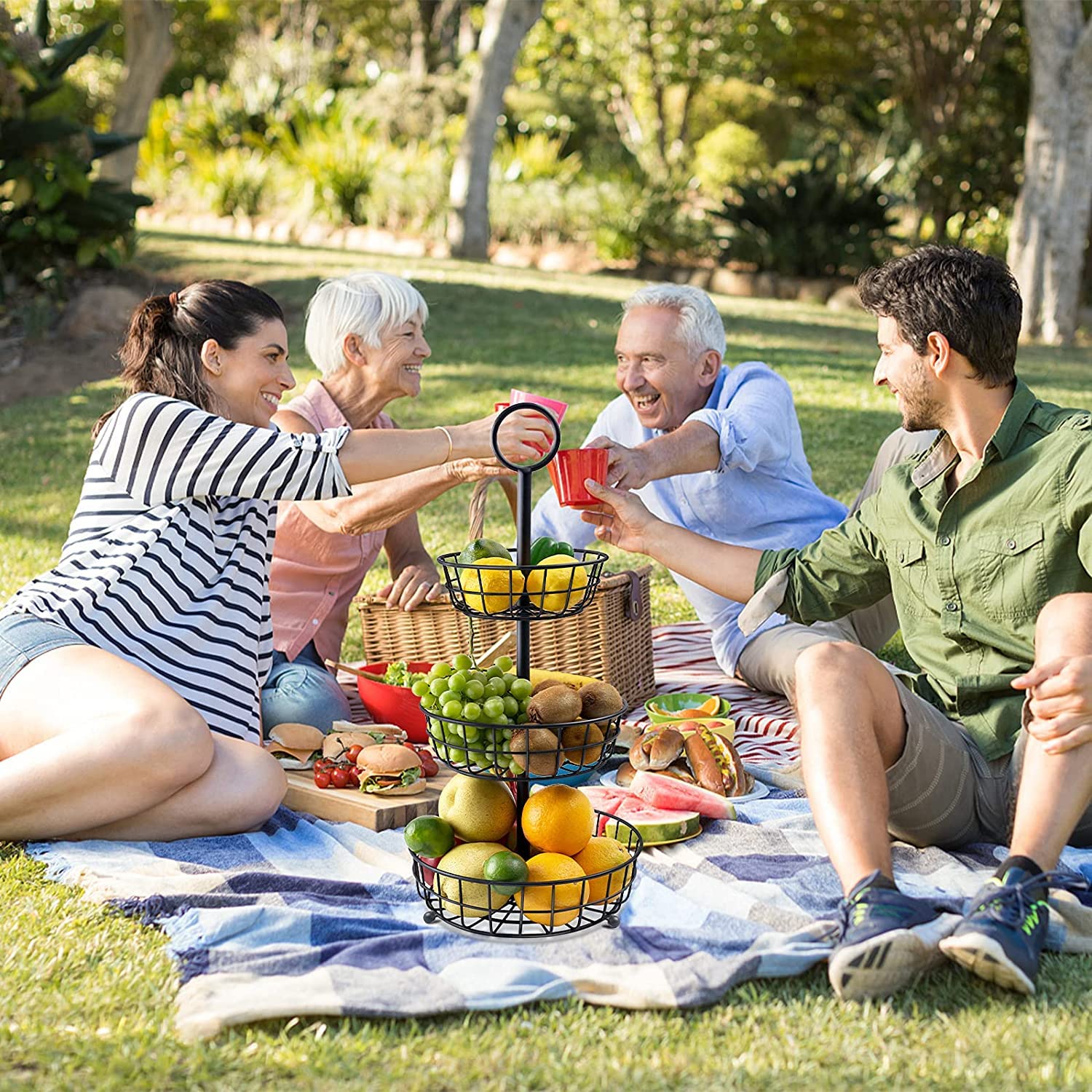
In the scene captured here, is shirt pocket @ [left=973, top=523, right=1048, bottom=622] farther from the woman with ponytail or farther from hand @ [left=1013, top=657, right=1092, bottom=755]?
the woman with ponytail

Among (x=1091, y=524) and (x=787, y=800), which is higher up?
(x=1091, y=524)

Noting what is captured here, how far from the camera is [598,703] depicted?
2.99 meters

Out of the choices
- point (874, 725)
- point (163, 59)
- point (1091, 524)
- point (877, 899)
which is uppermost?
point (163, 59)

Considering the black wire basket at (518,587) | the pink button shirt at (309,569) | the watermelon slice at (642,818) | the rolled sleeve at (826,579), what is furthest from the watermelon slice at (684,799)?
the pink button shirt at (309,569)

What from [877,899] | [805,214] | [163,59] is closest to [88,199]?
[163,59]

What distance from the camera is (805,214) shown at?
55.2ft

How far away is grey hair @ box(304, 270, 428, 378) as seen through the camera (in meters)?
4.60

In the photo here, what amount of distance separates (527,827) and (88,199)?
1095cm

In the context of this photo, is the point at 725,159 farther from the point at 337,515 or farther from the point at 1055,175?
the point at 337,515

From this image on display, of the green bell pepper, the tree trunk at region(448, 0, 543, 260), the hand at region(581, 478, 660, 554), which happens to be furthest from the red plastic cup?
the tree trunk at region(448, 0, 543, 260)

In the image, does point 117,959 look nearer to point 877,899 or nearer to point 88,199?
point 877,899

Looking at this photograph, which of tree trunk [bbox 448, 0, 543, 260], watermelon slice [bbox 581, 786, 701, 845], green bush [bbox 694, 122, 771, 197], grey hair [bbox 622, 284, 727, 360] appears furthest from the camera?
green bush [bbox 694, 122, 771, 197]

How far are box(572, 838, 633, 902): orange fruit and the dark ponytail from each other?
166cm

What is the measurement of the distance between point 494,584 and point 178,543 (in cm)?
123
